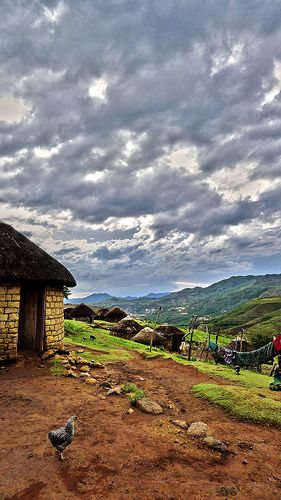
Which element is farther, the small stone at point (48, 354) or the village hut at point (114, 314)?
the village hut at point (114, 314)

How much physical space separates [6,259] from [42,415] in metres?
6.75

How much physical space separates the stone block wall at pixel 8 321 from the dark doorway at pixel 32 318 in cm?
155

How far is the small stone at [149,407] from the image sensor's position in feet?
27.4

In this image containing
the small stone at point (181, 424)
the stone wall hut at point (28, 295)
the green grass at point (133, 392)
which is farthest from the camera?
the stone wall hut at point (28, 295)

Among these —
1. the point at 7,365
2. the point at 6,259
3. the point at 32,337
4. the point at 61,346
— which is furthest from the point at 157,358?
the point at 6,259

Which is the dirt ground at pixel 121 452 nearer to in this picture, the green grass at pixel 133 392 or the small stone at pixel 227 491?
the small stone at pixel 227 491

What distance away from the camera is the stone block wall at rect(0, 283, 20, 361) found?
39.7 feet

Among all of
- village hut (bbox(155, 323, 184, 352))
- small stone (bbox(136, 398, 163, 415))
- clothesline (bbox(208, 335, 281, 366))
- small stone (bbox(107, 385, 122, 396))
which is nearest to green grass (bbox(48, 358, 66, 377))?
small stone (bbox(107, 385, 122, 396))

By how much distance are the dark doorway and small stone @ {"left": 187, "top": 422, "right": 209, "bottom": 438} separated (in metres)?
8.55

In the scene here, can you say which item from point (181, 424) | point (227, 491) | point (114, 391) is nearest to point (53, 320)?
point (114, 391)

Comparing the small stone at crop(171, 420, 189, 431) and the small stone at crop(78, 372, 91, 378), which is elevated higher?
the small stone at crop(78, 372, 91, 378)

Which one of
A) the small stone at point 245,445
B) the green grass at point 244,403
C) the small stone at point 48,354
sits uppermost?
the small stone at point 48,354

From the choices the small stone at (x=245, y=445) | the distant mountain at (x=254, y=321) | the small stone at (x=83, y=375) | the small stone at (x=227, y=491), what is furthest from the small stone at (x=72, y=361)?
the distant mountain at (x=254, y=321)

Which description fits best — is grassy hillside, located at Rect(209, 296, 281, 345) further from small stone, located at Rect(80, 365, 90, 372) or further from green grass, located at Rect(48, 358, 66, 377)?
green grass, located at Rect(48, 358, 66, 377)
